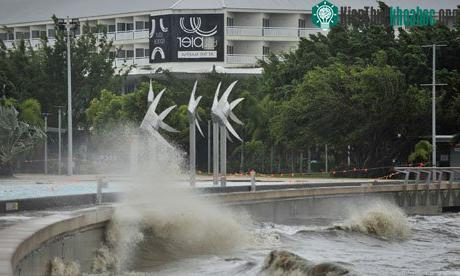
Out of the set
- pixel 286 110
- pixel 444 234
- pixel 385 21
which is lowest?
pixel 444 234

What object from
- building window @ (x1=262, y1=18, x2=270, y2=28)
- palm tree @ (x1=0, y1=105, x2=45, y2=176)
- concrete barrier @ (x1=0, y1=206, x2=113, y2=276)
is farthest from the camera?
building window @ (x1=262, y1=18, x2=270, y2=28)

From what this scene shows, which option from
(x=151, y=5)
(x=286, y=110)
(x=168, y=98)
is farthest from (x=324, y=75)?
(x=151, y=5)

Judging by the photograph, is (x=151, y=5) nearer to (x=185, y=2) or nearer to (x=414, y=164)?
(x=185, y=2)

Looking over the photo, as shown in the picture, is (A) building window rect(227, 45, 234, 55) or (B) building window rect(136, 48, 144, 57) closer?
(A) building window rect(227, 45, 234, 55)

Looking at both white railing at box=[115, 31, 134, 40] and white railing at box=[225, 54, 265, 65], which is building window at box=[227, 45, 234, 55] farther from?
white railing at box=[115, 31, 134, 40]

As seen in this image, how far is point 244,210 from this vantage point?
3406 cm

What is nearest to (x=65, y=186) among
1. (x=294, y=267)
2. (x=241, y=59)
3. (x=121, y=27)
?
(x=294, y=267)

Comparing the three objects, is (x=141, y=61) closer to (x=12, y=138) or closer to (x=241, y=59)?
(x=241, y=59)

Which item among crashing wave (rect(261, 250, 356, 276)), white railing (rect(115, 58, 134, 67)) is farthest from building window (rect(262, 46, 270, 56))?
crashing wave (rect(261, 250, 356, 276))

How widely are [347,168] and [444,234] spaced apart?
111ft

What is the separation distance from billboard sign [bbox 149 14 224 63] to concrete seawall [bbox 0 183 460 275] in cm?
5509

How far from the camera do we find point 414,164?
66250mm

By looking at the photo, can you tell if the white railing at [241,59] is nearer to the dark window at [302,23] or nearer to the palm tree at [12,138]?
the dark window at [302,23]

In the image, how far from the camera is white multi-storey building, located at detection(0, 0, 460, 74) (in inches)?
4126
